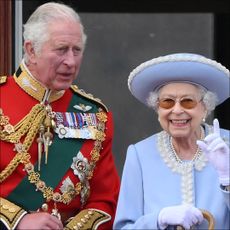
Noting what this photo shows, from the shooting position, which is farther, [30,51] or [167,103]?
[30,51]

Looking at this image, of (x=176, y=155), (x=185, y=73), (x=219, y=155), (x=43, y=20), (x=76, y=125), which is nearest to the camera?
(x=219, y=155)

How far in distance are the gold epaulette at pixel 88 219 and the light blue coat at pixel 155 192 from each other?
10.2 inches

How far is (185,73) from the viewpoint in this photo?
432 centimetres

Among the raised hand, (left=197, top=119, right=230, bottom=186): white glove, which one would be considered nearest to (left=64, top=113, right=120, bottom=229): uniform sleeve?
the raised hand

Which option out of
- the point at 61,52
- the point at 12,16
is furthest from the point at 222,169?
the point at 12,16

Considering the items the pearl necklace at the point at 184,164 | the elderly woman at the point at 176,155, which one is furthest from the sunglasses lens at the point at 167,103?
the pearl necklace at the point at 184,164

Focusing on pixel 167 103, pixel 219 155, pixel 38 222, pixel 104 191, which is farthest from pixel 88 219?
pixel 219 155

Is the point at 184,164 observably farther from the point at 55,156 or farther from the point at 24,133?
the point at 24,133

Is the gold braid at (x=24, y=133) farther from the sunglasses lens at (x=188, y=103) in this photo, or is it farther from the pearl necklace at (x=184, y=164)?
the sunglasses lens at (x=188, y=103)

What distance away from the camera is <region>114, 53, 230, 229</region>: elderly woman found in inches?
170

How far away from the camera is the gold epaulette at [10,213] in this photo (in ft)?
14.7

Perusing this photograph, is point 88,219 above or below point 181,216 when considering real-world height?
above

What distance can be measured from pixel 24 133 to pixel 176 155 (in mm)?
638

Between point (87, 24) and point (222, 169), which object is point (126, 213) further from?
point (87, 24)
